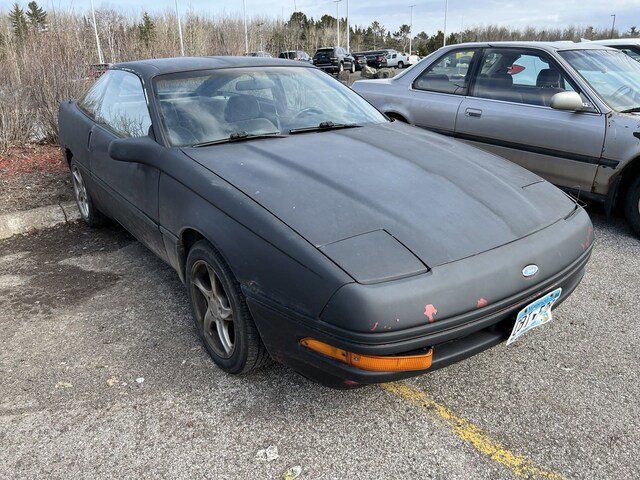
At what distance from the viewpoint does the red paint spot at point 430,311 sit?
72.6 inches

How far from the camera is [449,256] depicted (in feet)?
6.51

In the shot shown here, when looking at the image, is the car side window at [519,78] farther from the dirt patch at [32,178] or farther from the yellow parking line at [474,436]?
the dirt patch at [32,178]

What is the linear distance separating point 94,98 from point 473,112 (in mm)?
3504

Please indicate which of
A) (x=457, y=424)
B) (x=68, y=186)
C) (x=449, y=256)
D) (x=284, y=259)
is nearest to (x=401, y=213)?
(x=449, y=256)

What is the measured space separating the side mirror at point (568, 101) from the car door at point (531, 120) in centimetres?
12

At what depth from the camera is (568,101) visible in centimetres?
429

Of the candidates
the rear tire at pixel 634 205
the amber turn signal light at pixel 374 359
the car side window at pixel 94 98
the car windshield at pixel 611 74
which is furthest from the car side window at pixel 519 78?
the amber turn signal light at pixel 374 359

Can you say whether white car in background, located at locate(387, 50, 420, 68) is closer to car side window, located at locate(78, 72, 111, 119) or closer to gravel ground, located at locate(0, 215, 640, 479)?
car side window, located at locate(78, 72, 111, 119)

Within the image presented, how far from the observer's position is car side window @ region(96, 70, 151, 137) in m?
3.14

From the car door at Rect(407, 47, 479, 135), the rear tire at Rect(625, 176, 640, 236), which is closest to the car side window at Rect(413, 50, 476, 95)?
the car door at Rect(407, 47, 479, 135)

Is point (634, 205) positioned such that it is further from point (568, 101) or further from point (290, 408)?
point (290, 408)

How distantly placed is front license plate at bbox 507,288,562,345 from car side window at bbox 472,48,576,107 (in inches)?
119

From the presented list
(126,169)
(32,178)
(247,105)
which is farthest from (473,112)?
(32,178)

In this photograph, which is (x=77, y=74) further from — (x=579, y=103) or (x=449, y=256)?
(x=449, y=256)
